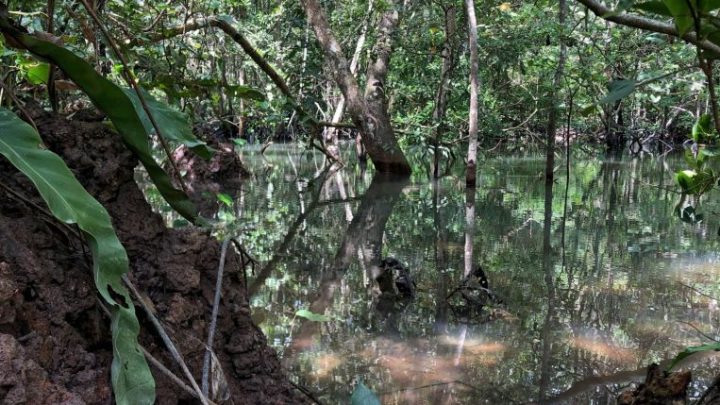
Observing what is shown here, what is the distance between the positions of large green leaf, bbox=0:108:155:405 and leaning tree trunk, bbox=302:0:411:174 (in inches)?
386

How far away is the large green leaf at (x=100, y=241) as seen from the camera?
0.96 meters

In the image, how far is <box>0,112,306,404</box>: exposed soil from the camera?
0.99 meters

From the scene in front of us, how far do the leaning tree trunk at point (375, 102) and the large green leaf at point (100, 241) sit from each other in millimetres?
9811

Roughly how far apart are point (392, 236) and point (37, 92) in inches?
137

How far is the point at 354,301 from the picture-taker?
12.5ft

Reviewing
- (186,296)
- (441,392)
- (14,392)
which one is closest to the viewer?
(14,392)

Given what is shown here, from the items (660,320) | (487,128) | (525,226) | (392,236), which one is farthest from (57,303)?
(487,128)

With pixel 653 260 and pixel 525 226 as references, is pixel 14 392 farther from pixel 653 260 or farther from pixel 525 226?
pixel 525 226

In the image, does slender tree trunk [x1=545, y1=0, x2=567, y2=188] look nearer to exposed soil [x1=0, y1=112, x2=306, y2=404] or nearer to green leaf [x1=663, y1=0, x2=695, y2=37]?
exposed soil [x1=0, y1=112, x2=306, y2=404]

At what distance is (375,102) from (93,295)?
11.2m

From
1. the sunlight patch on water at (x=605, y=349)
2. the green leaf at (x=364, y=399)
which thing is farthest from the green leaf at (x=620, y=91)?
the sunlight patch on water at (x=605, y=349)

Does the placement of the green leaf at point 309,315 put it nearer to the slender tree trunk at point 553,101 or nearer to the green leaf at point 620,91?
the green leaf at point 620,91

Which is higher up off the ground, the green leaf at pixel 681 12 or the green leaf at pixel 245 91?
the green leaf at pixel 681 12

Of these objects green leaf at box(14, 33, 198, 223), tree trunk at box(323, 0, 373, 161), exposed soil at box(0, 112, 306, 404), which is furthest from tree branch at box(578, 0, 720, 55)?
tree trunk at box(323, 0, 373, 161)
